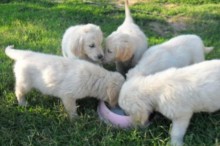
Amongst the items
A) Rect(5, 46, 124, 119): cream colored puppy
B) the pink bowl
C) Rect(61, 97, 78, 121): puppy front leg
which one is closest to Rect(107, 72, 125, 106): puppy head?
Rect(5, 46, 124, 119): cream colored puppy

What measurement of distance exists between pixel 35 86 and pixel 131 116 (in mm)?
1351

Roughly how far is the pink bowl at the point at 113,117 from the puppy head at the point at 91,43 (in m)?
0.89

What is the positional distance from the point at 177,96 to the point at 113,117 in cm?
85

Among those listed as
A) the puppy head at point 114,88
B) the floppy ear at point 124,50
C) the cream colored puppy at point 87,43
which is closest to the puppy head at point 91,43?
the cream colored puppy at point 87,43

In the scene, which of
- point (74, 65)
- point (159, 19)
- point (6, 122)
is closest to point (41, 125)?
point (6, 122)

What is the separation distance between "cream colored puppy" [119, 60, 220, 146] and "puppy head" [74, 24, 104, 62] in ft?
4.11

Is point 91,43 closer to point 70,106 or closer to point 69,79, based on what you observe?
point 69,79

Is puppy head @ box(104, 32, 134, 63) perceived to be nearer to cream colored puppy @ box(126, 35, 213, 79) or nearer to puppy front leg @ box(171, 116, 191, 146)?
cream colored puppy @ box(126, 35, 213, 79)

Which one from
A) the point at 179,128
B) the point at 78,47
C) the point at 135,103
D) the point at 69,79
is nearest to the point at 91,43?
the point at 78,47

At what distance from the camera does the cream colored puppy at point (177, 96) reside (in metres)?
4.46

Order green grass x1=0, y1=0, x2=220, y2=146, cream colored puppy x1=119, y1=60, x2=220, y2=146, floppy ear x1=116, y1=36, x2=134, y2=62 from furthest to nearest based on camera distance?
floppy ear x1=116, y1=36, x2=134, y2=62 < green grass x1=0, y1=0, x2=220, y2=146 < cream colored puppy x1=119, y1=60, x2=220, y2=146

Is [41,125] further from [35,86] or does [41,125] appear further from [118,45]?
[118,45]

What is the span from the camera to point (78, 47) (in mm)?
5758

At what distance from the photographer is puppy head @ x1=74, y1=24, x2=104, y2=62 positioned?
18.8 ft
